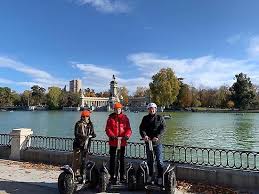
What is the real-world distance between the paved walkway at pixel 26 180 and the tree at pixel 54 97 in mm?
149154

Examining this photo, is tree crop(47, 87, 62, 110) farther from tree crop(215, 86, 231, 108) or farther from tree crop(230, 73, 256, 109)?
tree crop(230, 73, 256, 109)

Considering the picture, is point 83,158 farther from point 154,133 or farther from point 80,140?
point 154,133

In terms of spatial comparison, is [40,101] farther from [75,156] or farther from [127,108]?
[75,156]

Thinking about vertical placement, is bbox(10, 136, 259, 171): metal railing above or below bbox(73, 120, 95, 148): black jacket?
below

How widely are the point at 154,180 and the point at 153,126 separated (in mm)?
1196

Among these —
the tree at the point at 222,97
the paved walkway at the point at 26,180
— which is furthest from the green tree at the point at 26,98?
the paved walkway at the point at 26,180

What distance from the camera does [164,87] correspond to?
86.6 metres

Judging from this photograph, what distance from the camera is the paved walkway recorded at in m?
8.05

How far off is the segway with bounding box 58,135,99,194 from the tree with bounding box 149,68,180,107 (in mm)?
79187

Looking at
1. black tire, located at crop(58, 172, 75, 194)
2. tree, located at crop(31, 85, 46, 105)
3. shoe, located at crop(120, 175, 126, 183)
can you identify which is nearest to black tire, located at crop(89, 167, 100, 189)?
shoe, located at crop(120, 175, 126, 183)

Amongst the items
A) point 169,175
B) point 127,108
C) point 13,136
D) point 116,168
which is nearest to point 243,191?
point 169,175

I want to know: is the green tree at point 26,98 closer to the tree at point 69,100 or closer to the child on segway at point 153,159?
the tree at point 69,100

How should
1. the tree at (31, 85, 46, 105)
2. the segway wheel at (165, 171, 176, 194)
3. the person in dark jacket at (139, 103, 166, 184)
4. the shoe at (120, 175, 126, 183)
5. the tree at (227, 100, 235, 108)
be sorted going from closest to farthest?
the segway wheel at (165, 171, 176, 194) < the person in dark jacket at (139, 103, 166, 184) < the shoe at (120, 175, 126, 183) < the tree at (227, 100, 235, 108) < the tree at (31, 85, 46, 105)

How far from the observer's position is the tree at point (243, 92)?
105m
